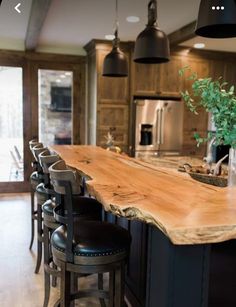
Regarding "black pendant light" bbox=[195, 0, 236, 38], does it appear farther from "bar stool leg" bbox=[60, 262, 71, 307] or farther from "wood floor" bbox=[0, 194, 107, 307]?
"wood floor" bbox=[0, 194, 107, 307]

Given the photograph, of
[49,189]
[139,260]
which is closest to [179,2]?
[49,189]

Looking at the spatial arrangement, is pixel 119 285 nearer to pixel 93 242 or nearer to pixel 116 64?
pixel 93 242

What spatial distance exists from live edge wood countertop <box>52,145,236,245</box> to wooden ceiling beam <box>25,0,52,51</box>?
2194 millimetres

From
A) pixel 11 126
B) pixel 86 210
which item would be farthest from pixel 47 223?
pixel 11 126

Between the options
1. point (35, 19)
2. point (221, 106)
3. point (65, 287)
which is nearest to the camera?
point (65, 287)

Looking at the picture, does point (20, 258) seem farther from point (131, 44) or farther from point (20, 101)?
point (131, 44)

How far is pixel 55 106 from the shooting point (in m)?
6.15

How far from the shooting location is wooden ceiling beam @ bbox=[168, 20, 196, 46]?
4449 millimetres

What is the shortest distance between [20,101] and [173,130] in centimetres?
285

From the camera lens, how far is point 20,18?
430 centimetres

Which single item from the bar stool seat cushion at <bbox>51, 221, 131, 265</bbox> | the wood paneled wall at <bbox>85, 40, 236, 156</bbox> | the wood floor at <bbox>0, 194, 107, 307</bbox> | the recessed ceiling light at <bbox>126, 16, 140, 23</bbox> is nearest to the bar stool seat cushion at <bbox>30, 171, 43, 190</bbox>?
the wood floor at <bbox>0, 194, 107, 307</bbox>

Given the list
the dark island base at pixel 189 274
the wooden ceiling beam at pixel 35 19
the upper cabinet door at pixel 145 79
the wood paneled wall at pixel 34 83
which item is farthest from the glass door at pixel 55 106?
the dark island base at pixel 189 274

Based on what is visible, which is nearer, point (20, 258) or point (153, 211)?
point (153, 211)

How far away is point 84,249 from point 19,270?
5.53ft
